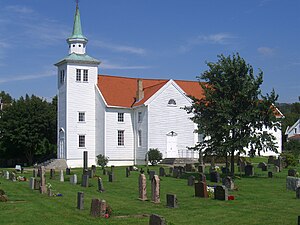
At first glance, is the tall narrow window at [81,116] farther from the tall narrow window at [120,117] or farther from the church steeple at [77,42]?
the church steeple at [77,42]

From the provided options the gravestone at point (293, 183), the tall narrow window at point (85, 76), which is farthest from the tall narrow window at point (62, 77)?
the gravestone at point (293, 183)

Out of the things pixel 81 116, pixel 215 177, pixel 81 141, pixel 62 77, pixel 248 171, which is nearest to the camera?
pixel 215 177

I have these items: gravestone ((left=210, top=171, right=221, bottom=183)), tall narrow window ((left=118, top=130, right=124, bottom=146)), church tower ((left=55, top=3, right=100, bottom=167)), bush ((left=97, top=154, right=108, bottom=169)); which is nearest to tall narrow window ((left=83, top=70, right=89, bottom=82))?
church tower ((left=55, top=3, right=100, bottom=167))

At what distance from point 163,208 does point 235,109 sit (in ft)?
43.7

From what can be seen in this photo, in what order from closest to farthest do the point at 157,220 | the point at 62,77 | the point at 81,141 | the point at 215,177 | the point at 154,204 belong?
the point at 157,220, the point at 154,204, the point at 215,177, the point at 81,141, the point at 62,77

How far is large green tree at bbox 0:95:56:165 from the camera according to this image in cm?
5722

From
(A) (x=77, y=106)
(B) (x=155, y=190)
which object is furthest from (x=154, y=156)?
(B) (x=155, y=190)

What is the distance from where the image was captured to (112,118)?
5172 cm

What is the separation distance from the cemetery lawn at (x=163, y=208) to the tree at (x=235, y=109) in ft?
15.7

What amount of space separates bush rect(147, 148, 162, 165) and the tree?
18731mm

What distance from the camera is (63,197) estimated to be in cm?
2227

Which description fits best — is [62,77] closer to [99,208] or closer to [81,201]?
[81,201]

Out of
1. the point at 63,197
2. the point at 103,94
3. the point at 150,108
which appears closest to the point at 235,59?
the point at 63,197

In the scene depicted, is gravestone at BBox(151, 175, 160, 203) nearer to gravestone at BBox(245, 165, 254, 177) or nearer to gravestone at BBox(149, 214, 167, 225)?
gravestone at BBox(149, 214, 167, 225)
